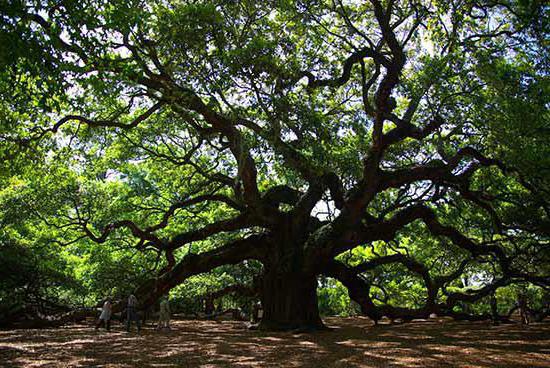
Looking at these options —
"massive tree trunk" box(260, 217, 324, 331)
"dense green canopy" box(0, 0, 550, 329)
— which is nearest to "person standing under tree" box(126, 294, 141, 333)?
"dense green canopy" box(0, 0, 550, 329)

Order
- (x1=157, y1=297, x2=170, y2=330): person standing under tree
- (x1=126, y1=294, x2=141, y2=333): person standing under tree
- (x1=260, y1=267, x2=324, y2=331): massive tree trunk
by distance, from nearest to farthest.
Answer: (x1=260, y1=267, x2=324, y2=331): massive tree trunk
(x1=126, y1=294, x2=141, y2=333): person standing under tree
(x1=157, y1=297, x2=170, y2=330): person standing under tree

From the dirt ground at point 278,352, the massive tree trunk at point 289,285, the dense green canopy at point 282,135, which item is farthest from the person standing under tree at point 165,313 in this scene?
the dirt ground at point 278,352

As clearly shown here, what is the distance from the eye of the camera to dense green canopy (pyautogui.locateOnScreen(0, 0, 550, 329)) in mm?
8523

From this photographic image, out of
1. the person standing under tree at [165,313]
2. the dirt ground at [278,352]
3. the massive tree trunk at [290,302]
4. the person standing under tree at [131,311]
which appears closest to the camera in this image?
the dirt ground at [278,352]

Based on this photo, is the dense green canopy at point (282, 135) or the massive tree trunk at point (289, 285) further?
the massive tree trunk at point (289, 285)

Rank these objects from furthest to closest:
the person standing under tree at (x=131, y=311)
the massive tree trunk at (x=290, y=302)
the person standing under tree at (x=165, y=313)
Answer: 1. the person standing under tree at (x=165, y=313)
2. the person standing under tree at (x=131, y=311)
3. the massive tree trunk at (x=290, y=302)

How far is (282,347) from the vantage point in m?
8.98

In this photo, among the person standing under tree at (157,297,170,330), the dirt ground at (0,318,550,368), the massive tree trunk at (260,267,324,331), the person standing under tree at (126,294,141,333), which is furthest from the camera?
the person standing under tree at (157,297,170,330)

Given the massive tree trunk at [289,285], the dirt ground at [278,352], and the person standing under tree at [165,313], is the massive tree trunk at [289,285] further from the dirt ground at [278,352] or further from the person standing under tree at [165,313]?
the person standing under tree at [165,313]

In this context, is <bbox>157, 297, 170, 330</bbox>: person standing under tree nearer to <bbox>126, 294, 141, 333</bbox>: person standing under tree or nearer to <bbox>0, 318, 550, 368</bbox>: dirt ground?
<bbox>126, 294, 141, 333</bbox>: person standing under tree

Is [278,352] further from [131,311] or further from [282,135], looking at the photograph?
[131,311]

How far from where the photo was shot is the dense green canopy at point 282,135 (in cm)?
852

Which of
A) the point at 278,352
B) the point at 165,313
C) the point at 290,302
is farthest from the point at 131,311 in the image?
the point at 278,352

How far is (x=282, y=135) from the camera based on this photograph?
9.73m
